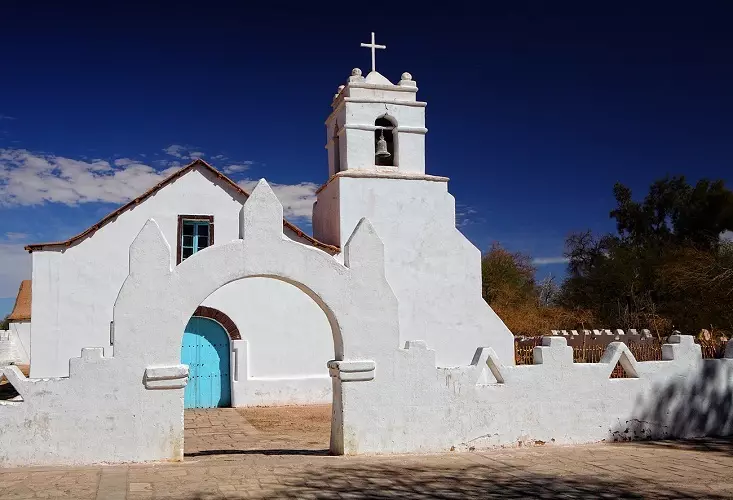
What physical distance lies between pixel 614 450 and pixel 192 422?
7894mm

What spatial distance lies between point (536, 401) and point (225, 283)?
14.3 ft

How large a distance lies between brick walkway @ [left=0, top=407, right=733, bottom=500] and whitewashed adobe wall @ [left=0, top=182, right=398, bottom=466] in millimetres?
318

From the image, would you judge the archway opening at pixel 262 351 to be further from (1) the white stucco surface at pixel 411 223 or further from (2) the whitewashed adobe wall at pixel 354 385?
(2) the whitewashed adobe wall at pixel 354 385

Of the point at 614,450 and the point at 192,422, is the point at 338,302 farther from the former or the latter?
the point at 192,422

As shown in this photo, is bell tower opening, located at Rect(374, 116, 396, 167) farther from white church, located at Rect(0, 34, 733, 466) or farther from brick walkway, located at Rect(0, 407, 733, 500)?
brick walkway, located at Rect(0, 407, 733, 500)

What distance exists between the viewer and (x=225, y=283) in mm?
8367

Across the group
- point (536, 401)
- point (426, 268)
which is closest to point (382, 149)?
point (426, 268)

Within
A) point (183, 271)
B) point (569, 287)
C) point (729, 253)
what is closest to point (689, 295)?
point (729, 253)

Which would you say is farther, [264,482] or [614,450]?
[614,450]

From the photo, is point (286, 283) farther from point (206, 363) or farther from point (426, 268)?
point (426, 268)

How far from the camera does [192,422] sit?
13.3 m

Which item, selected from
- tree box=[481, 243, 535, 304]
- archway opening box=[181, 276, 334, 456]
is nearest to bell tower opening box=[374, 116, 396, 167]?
archway opening box=[181, 276, 334, 456]

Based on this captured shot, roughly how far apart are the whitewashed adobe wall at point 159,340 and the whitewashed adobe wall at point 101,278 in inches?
267

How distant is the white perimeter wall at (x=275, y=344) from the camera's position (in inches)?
619
